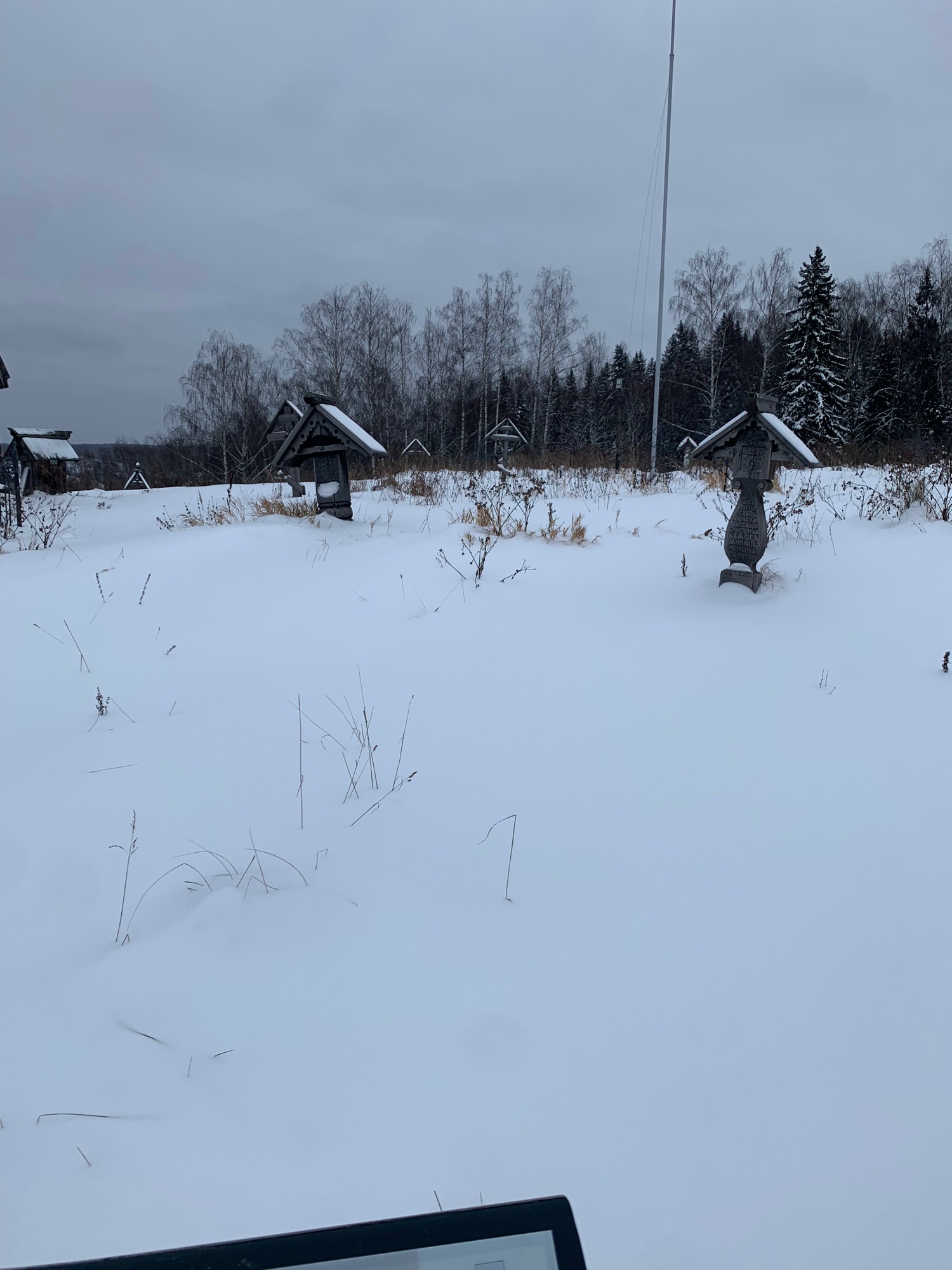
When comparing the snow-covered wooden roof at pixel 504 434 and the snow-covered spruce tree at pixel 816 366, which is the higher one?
the snow-covered spruce tree at pixel 816 366

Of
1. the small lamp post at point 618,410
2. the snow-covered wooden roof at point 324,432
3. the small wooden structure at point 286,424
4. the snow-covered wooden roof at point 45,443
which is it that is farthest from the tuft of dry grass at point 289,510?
the small lamp post at point 618,410

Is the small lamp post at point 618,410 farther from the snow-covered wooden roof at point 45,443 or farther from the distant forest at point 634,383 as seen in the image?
the snow-covered wooden roof at point 45,443

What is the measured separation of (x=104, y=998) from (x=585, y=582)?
4.20 m

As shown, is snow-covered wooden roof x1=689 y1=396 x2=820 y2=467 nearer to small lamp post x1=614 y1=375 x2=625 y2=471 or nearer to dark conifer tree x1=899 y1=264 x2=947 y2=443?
dark conifer tree x1=899 y1=264 x2=947 y2=443

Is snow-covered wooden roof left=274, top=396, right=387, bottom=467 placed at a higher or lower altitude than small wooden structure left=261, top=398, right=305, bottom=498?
lower

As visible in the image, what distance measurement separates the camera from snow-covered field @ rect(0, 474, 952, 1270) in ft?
4.30

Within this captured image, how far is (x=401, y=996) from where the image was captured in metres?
1.75

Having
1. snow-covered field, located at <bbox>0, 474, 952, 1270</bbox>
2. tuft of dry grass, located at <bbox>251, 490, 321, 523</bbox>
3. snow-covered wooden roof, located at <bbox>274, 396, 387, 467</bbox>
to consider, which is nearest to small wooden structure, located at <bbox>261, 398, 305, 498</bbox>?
tuft of dry grass, located at <bbox>251, 490, 321, 523</bbox>

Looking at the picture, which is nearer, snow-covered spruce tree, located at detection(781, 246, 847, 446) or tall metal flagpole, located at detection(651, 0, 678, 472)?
tall metal flagpole, located at detection(651, 0, 678, 472)

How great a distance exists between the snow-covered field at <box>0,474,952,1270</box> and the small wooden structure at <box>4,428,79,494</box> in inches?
676

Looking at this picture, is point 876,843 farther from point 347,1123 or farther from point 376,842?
point 347,1123

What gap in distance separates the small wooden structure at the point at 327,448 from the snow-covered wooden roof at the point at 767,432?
3815 millimetres

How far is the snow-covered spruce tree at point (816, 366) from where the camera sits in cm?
2433

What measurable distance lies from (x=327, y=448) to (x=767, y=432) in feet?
16.1
